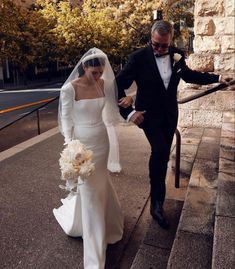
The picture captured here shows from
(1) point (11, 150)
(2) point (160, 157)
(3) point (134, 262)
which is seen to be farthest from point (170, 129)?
(1) point (11, 150)

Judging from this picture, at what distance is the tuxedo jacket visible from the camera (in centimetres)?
347

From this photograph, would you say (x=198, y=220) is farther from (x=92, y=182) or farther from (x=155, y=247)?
(x=92, y=182)

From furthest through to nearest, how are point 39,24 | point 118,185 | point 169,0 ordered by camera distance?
1. point 39,24
2. point 169,0
3. point 118,185

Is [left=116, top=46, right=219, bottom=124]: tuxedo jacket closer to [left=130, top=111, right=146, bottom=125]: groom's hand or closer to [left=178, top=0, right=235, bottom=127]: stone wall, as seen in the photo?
[left=130, top=111, right=146, bottom=125]: groom's hand

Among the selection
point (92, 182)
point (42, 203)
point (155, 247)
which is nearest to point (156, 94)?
point (92, 182)

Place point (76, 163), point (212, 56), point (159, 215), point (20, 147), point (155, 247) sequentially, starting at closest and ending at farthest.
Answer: point (76, 163) → point (155, 247) → point (159, 215) → point (212, 56) → point (20, 147)

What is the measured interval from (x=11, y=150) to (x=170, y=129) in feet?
15.6

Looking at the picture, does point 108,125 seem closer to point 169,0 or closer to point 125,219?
point 125,219

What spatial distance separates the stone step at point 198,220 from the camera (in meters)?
2.69

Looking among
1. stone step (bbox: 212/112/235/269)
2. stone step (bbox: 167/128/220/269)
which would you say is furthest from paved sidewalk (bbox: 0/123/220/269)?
stone step (bbox: 212/112/235/269)

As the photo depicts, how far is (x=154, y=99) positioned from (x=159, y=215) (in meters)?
1.21

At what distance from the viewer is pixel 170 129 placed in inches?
143

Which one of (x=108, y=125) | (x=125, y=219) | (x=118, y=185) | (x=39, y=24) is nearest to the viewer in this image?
(x=108, y=125)

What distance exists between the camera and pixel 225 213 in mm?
2863
